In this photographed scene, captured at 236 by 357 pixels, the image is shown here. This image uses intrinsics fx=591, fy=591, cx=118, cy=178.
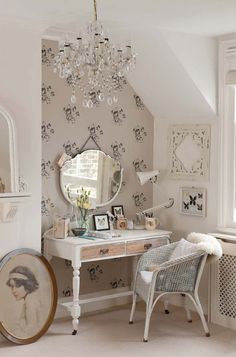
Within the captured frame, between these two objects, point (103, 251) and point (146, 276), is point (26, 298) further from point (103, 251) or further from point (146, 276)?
point (146, 276)

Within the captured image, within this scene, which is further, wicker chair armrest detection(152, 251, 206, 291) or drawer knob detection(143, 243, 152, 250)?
drawer knob detection(143, 243, 152, 250)

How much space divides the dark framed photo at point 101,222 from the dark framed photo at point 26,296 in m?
0.80

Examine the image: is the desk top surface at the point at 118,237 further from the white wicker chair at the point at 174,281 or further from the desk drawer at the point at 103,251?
the white wicker chair at the point at 174,281

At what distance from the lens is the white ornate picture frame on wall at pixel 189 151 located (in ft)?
17.4

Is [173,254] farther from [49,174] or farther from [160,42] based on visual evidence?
[160,42]

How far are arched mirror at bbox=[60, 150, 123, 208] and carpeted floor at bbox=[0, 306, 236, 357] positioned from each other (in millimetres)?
1076

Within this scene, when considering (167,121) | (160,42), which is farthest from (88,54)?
(167,121)

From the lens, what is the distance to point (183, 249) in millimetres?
4828

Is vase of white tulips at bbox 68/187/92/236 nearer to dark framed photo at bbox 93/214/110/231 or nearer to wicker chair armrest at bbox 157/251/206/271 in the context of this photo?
dark framed photo at bbox 93/214/110/231

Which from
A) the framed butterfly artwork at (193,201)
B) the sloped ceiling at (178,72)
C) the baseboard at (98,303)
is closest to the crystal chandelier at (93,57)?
the sloped ceiling at (178,72)

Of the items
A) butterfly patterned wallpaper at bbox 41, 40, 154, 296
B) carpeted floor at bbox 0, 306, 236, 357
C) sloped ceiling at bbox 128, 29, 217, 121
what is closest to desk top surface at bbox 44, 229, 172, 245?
butterfly patterned wallpaper at bbox 41, 40, 154, 296

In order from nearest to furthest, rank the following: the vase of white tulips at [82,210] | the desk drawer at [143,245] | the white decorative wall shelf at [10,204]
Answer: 1. the white decorative wall shelf at [10,204]
2. the desk drawer at [143,245]
3. the vase of white tulips at [82,210]

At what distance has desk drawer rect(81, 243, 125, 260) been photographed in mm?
4684

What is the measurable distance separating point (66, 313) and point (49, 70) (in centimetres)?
211
